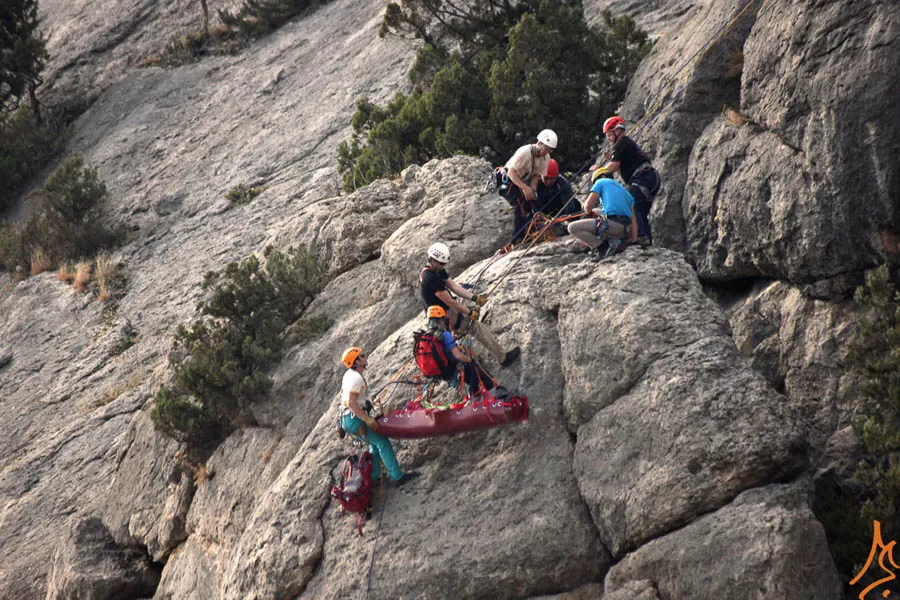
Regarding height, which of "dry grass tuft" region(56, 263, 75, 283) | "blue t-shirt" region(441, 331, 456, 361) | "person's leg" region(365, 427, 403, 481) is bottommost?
"person's leg" region(365, 427, 403, 481)

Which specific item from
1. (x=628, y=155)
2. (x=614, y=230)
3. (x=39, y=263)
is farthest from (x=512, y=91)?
(x=39, y=263)

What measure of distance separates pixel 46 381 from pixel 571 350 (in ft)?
47.4

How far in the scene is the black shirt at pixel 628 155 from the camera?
1185 centimetres

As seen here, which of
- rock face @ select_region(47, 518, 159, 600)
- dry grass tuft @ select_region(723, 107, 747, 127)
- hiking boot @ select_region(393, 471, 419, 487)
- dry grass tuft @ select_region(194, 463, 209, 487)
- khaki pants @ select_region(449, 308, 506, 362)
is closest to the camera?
hiking boot @ select_region(393, 471, 419, 487)

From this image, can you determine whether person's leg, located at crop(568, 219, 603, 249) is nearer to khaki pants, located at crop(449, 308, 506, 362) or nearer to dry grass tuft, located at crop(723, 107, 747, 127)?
khaki pants, located at crop(449, 308, 506, 362)

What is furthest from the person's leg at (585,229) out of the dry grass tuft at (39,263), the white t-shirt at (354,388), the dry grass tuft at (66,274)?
the dry grass tuft at (39,263)

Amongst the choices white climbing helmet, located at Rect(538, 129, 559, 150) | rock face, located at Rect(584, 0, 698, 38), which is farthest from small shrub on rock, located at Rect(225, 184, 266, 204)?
white climbing helmet, located at Rect(538, 129, 559, 150)

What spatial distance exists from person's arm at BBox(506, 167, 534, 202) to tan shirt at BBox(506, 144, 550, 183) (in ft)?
0.14

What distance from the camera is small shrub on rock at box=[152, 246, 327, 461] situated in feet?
45.1

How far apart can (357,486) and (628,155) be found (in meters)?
5.87

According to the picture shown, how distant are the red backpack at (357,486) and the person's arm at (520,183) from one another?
4630mm

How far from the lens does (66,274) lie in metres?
23.2

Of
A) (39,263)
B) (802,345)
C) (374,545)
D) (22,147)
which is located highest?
(22,147)

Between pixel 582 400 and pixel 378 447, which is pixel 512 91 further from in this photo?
pixel 378 447
